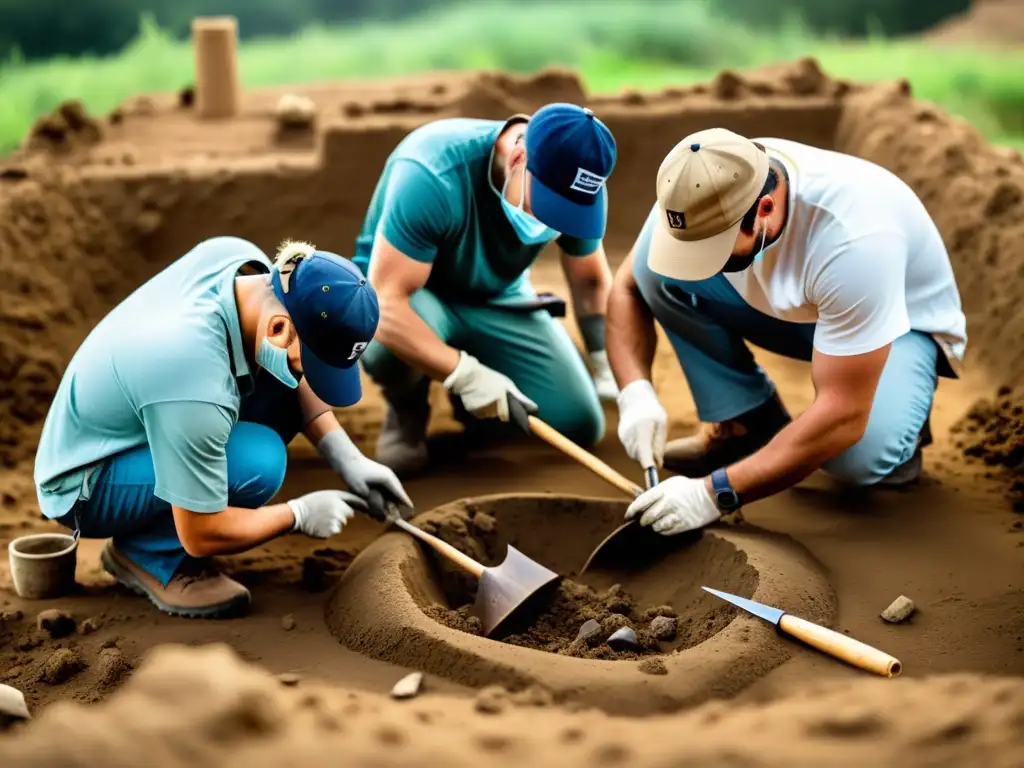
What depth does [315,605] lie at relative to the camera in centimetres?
325

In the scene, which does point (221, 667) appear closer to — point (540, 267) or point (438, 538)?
point (438, 538)

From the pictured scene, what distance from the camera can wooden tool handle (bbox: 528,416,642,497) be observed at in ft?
11.4

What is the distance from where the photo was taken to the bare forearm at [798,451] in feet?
10.3

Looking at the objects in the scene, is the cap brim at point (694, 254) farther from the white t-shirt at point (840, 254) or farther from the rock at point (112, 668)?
the rock at point (112, 668)

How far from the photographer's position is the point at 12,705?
2.64m

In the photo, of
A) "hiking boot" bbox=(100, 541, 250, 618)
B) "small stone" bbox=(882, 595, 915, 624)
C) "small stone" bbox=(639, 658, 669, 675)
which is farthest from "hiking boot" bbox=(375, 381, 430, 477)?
"small stone" bbox=(882, 595, 915, 624)

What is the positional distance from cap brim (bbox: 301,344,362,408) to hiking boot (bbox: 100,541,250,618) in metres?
0.63

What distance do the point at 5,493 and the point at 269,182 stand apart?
7.78 feet

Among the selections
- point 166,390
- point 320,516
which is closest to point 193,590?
point 320,516

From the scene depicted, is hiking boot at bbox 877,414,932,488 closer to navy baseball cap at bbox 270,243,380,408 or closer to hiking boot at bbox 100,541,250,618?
navy baseball cap at bbox 270,243,380,408

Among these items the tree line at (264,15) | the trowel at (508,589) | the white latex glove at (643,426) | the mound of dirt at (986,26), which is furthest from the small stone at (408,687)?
the mound of dirt at (986,26)

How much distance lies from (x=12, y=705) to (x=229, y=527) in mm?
643

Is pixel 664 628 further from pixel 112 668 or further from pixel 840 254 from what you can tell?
pixel 112 668

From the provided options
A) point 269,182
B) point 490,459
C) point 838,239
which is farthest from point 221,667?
point 269,182
